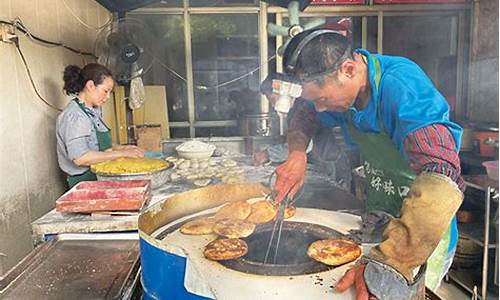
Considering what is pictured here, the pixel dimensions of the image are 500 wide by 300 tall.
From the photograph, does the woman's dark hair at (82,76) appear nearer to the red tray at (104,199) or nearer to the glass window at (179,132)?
the red tray at (104,199)

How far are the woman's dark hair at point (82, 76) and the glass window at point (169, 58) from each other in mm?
2234

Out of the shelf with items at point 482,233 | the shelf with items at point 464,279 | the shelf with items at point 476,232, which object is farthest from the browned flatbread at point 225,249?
the shelf with items at point 464,279

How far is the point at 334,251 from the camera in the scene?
1.40m

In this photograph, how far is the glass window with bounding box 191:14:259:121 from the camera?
18.6ft

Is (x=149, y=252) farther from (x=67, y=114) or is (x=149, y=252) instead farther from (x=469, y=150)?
(x=469, y=150)

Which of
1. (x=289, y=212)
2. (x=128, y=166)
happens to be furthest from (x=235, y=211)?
(x=128, y=166)

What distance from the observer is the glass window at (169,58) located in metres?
5.56

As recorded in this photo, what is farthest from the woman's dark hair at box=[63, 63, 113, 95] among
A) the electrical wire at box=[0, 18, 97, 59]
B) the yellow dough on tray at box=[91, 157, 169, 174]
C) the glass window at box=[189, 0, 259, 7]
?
the glass window at box=[189, 0, 259, 7]

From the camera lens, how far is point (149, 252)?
→ 1286mm

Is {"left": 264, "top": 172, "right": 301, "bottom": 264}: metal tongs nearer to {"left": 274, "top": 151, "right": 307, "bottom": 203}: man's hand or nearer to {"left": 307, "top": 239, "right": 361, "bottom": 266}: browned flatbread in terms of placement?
{"left": 274, "top": 151, "right": 307, "bottom": 203}: man's hand

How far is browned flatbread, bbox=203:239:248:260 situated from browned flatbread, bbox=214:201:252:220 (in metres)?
0.22

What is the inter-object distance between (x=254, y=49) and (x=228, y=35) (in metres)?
0.40

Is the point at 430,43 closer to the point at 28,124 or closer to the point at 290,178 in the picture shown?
the point at 290,178

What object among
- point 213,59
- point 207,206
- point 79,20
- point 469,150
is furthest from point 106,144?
point 469,150
